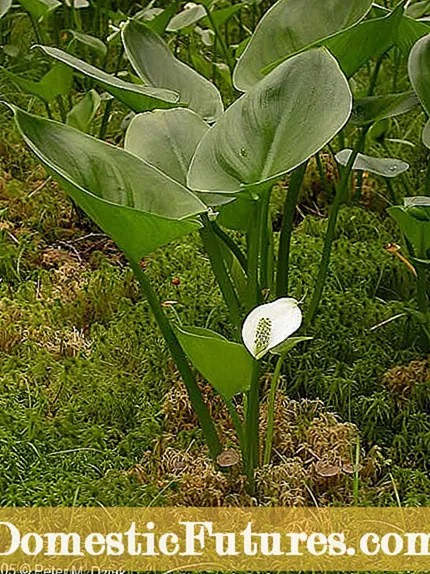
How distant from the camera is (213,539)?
917mm

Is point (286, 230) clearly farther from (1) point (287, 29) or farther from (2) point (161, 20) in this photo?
(2) point (161, 20)

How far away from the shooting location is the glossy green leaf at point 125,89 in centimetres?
87

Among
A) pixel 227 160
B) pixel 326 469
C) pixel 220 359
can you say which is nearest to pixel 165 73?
pixel 227 160

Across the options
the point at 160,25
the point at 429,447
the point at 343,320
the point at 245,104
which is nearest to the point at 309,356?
the point at 343,320

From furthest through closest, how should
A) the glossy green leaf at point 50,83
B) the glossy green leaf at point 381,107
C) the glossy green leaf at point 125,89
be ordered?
the glossy green leaf at point 50,83 → the glossy green leaf at point 381,107 → the glossy green leaf at point 125,89

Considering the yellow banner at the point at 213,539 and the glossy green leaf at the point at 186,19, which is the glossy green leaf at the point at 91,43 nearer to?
the glossy green leaf at the point at 186,19

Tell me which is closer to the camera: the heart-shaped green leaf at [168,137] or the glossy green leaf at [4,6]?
the heart-shaped green leaf at [168,137]

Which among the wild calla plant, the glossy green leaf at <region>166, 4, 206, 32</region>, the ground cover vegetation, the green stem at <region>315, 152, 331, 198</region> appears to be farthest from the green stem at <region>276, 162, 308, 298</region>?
the glossy green leaf at <region>166, 4, 206, 32</region>

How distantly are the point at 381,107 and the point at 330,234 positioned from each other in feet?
0.54

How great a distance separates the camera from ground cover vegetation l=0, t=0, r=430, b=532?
0.81 m

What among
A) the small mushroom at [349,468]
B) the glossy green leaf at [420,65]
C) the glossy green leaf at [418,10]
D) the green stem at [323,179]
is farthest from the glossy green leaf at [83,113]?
the small mushroom at [349,468]

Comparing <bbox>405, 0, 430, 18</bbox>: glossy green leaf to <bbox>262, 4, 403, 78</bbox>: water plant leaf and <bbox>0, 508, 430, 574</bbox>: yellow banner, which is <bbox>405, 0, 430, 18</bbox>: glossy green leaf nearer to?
<bbox>262, 4, 403, 78</bbox>: water plant leaf

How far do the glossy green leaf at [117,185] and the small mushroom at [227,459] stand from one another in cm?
25

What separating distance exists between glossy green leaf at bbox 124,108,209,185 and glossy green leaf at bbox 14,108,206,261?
10 centimetres
